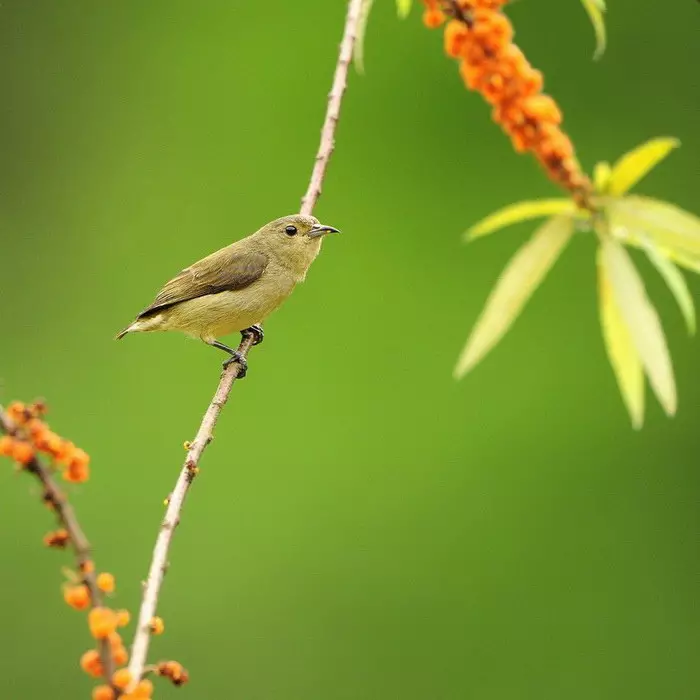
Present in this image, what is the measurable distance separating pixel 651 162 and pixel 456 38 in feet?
0.66

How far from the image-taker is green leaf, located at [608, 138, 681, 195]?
34.6 inches

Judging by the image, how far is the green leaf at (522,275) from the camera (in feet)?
2.93

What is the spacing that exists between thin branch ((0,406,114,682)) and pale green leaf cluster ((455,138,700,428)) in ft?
1.09

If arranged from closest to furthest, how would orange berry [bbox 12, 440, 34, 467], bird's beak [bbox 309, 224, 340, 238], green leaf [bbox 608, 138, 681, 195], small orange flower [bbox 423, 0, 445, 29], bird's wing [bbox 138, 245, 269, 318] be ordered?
orange berry [bbox 12, 440, 34, 467]
green leaf [bbox 608, 138, 681, 195]
small orange flower [bbox 423, 0, 445, 29]
bird's beak [bbox 309, 224, 340, 238]
bird's wing [bbox 138, 245, 269, 318]

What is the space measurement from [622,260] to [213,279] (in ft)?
8.41

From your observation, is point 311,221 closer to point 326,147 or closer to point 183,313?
point 183,313

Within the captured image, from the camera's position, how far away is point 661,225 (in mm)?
876

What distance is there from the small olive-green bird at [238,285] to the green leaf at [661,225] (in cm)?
228

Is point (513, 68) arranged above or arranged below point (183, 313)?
below

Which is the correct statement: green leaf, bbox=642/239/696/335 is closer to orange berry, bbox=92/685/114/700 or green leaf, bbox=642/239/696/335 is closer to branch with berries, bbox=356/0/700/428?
branch with berries, bbox=356/0/700/428

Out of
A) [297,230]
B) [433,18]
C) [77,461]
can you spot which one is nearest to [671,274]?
[433,18]

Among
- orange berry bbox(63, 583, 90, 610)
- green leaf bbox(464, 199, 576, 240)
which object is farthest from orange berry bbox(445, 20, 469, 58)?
orange berry bbox(63, 583, 90, 610)

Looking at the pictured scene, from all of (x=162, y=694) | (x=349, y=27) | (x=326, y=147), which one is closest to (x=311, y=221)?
(x=326, y=147)

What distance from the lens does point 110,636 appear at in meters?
0.80
